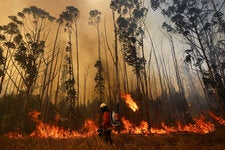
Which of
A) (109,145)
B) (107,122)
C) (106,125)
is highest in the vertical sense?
(107,122)

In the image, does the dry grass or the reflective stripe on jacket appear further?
the reflective stripe on jacket

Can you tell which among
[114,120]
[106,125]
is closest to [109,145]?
[106,125]

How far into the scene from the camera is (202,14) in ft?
73.0

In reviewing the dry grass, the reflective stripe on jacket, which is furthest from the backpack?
the dry grass

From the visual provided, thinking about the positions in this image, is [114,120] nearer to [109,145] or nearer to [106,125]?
[106,125]

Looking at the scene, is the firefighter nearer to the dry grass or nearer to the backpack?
the backpack

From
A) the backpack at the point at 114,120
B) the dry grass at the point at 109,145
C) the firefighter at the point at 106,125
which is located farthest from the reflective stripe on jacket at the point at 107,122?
the dry grass at the point at 109,145

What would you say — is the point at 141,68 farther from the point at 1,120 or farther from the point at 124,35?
the point at 1,120

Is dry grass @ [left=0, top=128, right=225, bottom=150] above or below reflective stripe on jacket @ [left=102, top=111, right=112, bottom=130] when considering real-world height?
below

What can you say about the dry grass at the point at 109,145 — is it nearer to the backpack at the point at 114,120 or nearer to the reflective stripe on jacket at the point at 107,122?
the reflective stripe on jacket at the point at 107,122

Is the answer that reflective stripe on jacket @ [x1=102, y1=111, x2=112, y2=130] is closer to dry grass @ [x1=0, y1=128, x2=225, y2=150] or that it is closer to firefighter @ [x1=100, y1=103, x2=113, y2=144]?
firefighter @ [x1=100, y1=103, x2=113, y2=144]

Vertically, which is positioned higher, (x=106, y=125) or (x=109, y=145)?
(x=106, y=125)

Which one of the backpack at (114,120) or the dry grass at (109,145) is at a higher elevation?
the backpack at (114,120)

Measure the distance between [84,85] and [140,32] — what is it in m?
18.6
